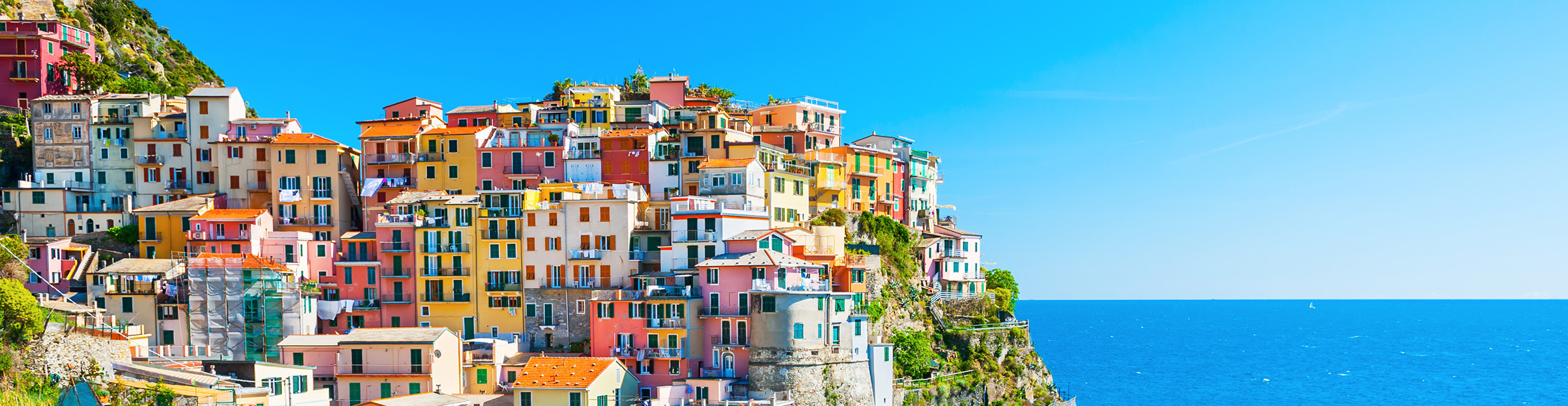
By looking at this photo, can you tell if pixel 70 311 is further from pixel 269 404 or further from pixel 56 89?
pixel 56 89

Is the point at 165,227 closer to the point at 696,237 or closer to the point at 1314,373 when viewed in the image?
the point at 696,237

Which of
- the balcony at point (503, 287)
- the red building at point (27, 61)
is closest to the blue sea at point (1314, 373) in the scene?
the balcony at point (503, 287)

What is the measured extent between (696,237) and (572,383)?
9.64 meters

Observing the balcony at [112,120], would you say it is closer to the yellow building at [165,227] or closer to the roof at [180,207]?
the roof at [180,207]

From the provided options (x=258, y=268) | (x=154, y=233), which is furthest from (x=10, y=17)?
(x=258, y=268)

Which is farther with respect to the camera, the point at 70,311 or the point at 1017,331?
the point at 1017,331

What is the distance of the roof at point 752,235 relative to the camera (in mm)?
56219

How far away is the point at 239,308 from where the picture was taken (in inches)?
2320

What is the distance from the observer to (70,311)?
2031 inches

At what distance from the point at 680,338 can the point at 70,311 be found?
24.3 meters

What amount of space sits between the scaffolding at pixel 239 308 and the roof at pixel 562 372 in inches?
537

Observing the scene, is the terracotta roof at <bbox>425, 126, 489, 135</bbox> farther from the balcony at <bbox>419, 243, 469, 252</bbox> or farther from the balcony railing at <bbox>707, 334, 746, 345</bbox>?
the balcony railing at <bbox>707, 334, 746, 345</bbox>

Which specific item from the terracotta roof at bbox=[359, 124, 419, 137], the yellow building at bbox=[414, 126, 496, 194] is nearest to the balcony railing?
the yellow building at bbox=[414, 126, 496, 194]

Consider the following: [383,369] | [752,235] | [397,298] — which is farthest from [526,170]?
[752,235]
